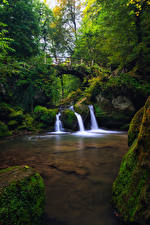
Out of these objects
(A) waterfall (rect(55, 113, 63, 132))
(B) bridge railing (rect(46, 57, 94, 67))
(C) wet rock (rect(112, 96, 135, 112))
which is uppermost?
(B) bridge railing (rect(46, 57, 94, 67))

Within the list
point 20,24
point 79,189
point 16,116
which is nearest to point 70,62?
point 20,24

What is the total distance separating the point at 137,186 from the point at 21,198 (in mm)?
1417

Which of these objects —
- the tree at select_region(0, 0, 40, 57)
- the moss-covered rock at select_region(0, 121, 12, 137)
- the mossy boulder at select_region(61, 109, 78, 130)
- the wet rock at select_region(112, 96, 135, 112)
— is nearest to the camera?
the moss-covered rock at select_region(0, 121, 12, 137)

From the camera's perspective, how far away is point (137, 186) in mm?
1649

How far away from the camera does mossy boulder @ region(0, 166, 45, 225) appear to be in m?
1.31

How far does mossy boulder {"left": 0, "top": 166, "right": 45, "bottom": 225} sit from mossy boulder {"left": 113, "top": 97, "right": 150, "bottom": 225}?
3.52 ft

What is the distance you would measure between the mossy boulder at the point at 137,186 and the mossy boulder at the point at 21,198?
1074mm

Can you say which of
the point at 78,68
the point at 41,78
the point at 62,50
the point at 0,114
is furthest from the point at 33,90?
the point at 62,50

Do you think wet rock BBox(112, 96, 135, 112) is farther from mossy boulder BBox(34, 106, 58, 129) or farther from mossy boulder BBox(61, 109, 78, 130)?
mossy boulder BBox(34, 106, 58, 129)

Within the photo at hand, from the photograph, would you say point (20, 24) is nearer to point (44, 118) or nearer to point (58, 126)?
point (44, 118)

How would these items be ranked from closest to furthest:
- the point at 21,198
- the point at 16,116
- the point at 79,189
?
the point at 21,198, the point at 79,189, the point at 16,116

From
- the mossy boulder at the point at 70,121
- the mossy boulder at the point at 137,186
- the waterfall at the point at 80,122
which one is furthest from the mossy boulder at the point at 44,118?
the mossy boulder at the point at 137,186

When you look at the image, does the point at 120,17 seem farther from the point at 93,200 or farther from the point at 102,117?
the point at 93,200

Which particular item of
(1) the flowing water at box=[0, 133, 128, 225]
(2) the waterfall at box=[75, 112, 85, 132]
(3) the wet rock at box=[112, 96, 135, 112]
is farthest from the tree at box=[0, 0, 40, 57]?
(1) the flowing water at box=[0, 133, 128, 225]
